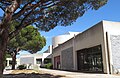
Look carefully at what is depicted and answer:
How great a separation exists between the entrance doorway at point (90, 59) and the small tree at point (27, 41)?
1001 centimetres

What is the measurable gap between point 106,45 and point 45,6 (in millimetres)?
9068

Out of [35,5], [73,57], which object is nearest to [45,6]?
[35,5]

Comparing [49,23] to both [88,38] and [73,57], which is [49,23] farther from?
[73,57]

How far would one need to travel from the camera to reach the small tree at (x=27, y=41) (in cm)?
3588

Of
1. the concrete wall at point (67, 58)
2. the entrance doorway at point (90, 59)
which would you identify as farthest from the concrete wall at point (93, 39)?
the concrete wall at point (67, 58)

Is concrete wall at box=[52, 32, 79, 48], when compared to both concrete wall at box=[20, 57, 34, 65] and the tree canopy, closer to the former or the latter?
concrete wall at box=[20, 57, 34, 65]

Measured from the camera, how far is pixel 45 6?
13.4 meters

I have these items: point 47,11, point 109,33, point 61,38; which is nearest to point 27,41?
point 61,38

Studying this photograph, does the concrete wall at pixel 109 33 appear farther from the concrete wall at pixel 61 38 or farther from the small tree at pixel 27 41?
the concrete wall at pixel 61 38

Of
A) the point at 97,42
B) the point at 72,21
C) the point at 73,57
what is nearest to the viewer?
the point at 72,21

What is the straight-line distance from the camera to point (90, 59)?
25.0 m

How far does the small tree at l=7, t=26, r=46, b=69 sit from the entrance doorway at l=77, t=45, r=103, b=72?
10.0m

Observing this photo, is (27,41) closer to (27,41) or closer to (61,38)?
(27,41)

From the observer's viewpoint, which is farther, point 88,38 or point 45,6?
point 88,38
